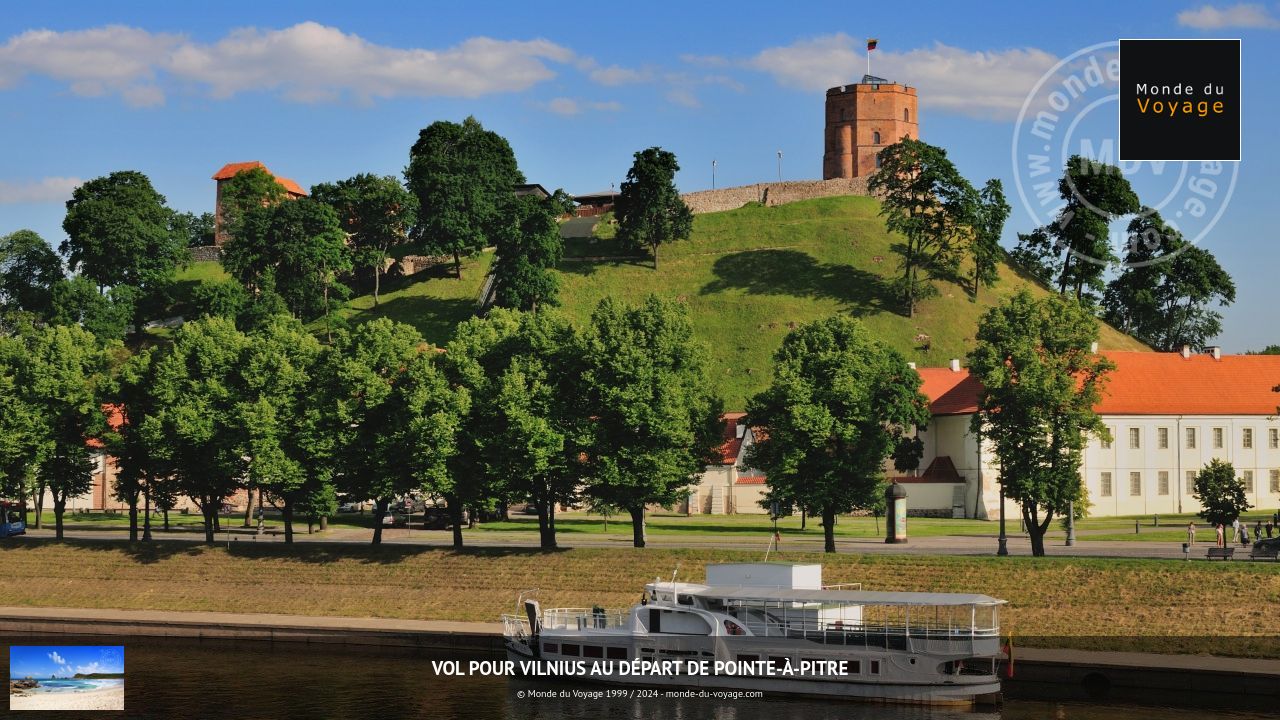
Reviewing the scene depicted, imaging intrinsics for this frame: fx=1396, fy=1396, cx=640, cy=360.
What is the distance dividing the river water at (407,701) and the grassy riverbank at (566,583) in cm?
959

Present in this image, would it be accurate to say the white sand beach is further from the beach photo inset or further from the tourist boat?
the tourist boat

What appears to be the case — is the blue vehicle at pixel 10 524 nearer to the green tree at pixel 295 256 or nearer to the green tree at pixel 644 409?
the green tree at pixel 644 409

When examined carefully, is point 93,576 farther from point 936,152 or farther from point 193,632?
point 936,152

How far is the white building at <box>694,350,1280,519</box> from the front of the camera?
9581 cm

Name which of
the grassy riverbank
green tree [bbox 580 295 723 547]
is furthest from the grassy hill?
the grassy riverbank

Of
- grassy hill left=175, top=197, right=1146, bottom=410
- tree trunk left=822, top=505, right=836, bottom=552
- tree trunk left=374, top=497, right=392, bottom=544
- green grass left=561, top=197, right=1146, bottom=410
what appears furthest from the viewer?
grassy hill left=175, top=197, right=1146, bottom=410

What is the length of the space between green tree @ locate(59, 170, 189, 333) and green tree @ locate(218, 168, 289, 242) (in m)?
12.7

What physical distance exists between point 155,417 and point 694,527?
32098mm

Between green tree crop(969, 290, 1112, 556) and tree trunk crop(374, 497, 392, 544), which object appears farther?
tree trunk crop(374, 497, 392, 544)

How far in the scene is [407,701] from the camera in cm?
4547

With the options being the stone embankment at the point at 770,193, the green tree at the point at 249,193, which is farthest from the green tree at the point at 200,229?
the stone embankment at the point at 770,193

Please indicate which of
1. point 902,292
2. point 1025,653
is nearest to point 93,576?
point 1025,653

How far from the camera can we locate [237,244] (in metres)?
139

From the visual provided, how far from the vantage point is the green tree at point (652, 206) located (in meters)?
151
